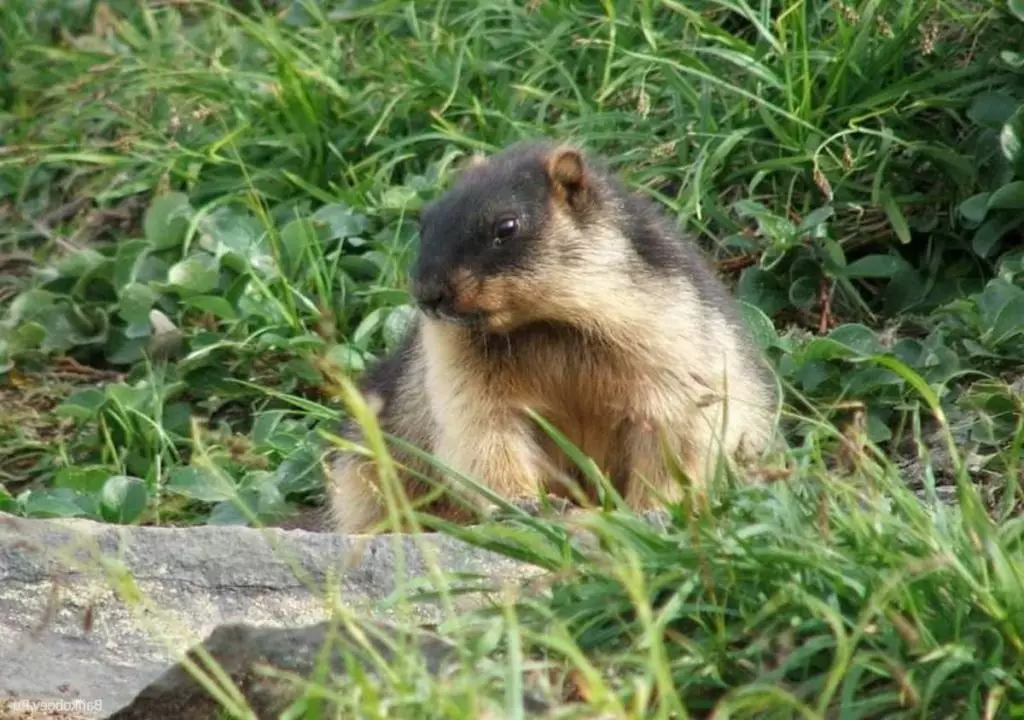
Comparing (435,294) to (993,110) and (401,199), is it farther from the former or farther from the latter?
(993,110)

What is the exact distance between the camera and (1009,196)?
23.2 ft

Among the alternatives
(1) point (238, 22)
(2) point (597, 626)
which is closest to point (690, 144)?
(1) point (238, 22)

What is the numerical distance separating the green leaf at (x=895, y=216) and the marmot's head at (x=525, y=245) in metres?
1.63

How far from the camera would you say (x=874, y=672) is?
3.82 metres

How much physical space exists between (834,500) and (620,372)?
1544 millimetres

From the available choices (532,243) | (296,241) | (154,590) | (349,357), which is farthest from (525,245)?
(296,241)

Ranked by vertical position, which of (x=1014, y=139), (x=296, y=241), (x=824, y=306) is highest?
(x=1014, y=139)

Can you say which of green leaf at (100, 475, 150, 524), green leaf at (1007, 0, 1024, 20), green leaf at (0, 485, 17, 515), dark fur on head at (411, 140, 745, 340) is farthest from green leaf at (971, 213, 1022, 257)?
green leaf at (0, 485, 17, 515)

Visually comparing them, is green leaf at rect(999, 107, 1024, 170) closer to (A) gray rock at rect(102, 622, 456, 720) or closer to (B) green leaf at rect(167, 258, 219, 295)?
(B) green leaf at rect(167, 258, 219, 295)

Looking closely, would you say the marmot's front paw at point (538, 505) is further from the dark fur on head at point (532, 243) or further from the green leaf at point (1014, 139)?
the green leaf at point (1014, 139)

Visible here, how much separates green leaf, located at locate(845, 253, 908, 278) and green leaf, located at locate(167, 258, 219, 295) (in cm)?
234

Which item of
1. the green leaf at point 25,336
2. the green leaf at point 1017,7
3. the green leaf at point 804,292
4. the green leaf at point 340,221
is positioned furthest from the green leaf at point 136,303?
the green leaf at point 1017,7

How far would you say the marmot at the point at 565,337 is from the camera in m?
5.55

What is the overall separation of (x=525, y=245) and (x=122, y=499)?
1.84 metres
